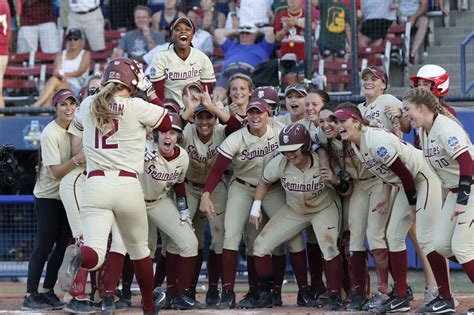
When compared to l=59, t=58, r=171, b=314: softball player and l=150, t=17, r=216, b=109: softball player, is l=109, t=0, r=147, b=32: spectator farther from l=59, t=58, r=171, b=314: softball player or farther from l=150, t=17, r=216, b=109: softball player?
l=59, t=58, r=171, b=314: softball player

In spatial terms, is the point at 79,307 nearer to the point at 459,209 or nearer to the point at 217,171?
the point at 217,171

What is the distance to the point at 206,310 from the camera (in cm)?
943

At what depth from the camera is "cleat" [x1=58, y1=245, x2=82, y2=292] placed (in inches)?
324

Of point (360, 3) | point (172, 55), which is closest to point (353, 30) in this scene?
point (360, 3)

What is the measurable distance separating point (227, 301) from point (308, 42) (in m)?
3.20

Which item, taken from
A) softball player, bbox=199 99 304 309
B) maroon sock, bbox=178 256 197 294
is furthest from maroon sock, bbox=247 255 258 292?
maroon sock, bbox=178 256 197 294

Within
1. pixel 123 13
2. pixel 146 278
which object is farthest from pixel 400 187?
pixel 123 13

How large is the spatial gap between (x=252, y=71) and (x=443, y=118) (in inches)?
160

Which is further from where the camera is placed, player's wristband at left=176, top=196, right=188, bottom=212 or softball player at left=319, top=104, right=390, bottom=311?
player's wristband at left=176, top=196, right=188, bottom=212

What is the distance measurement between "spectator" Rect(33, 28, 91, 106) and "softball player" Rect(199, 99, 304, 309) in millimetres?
4056

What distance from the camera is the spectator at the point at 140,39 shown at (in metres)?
13.7

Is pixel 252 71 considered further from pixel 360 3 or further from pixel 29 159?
pixel 29 159

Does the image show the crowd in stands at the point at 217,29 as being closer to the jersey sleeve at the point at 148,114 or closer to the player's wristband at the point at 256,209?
the player's wristband at the point at 256,209

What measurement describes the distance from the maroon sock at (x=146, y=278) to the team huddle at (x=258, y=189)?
1cm
